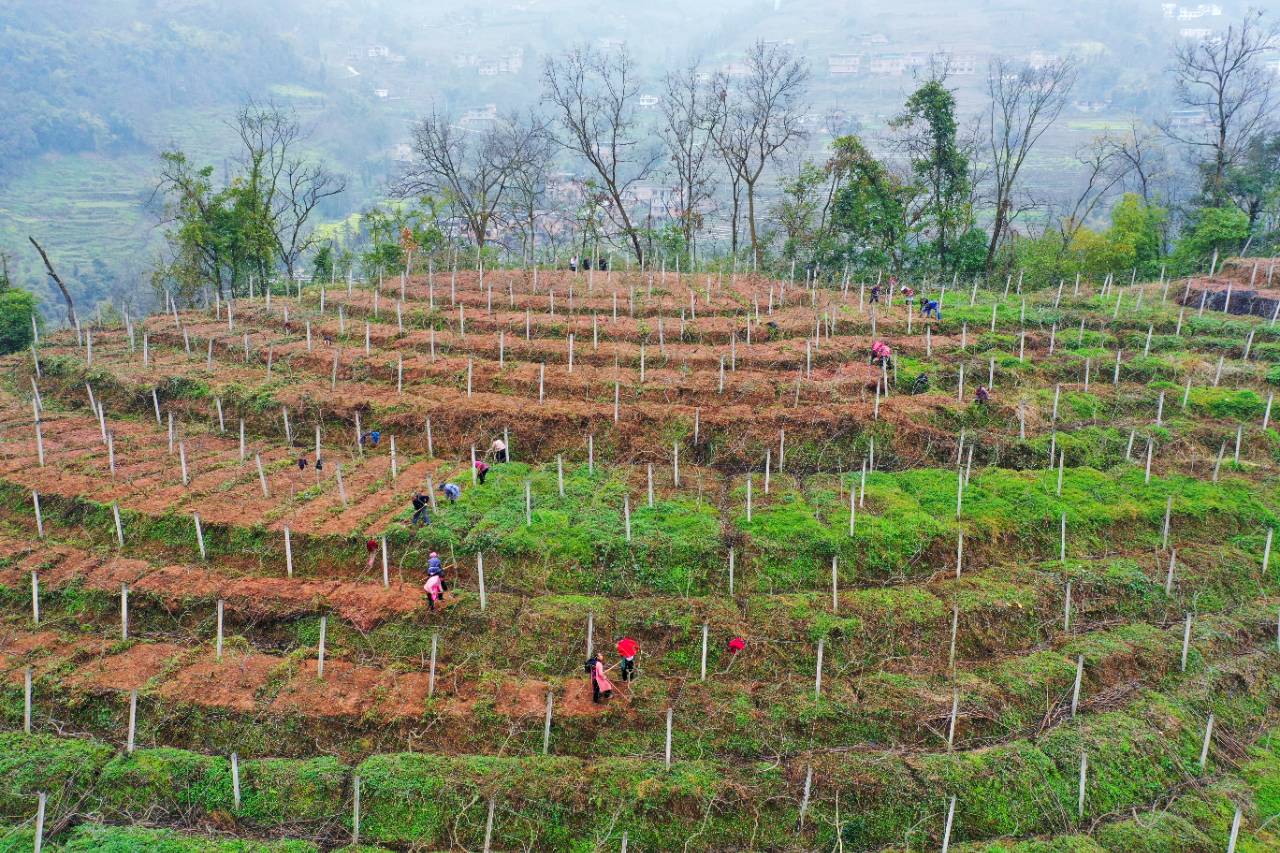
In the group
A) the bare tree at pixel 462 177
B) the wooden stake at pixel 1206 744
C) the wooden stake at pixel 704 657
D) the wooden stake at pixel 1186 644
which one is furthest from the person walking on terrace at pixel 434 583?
the bare tree at pixel 462 177

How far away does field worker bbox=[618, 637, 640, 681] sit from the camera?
37.5ft

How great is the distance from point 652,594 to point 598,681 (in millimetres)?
2914

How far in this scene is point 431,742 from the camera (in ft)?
36.6

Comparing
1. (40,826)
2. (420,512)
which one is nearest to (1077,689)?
(420,512)

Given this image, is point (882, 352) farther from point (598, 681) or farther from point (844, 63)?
point (844, 63)

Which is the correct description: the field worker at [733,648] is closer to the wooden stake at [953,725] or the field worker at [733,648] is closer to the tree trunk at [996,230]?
the wooden stake at [953,725]

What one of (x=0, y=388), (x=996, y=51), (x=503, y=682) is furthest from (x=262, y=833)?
(x=996, y=51)

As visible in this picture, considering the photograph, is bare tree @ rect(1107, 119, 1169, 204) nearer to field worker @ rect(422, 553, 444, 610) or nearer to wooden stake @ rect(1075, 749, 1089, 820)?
wooden stake @ rect(1075, 749, 1089, 820)

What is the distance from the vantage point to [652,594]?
1401cm

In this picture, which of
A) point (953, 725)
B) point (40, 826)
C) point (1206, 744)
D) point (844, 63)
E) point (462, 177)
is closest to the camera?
point (40, 826)

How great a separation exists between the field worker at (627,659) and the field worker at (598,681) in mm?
375

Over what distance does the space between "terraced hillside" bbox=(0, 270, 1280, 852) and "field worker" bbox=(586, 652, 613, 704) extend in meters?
0.21

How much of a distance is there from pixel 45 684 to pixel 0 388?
16770 mm

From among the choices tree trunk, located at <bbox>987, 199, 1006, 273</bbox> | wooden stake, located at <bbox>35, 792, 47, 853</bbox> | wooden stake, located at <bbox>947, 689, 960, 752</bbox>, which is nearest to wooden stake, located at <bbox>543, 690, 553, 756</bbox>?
wooden stake, located at <bbox>947, 689, 960, 752</bbox>
